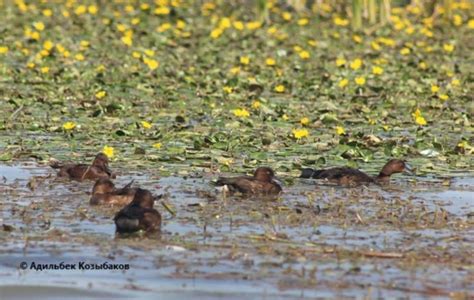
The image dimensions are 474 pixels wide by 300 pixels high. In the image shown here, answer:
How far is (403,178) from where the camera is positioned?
12.0m

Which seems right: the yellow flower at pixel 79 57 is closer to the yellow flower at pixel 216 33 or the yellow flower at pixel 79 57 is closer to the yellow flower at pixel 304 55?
the yellow flower at pixel 304 55

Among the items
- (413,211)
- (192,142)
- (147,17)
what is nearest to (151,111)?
(192,142)

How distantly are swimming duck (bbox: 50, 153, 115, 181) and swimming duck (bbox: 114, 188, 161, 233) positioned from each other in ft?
6.04

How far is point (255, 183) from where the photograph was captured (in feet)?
35.4

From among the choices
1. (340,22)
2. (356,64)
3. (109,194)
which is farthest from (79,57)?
(109,194)

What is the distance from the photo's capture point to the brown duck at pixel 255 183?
10766 millimetres

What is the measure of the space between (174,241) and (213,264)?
69 centimetres

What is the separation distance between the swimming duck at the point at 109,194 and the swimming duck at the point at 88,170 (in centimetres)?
87

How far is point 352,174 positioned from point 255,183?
1.10 m

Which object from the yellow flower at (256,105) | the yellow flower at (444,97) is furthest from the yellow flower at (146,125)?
the yellow flower at (444,97)

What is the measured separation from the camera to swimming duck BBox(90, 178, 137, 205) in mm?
A: 10188

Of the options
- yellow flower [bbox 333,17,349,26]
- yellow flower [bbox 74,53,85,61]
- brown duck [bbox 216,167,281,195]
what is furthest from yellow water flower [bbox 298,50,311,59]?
brown duck [bbox 216,167,281,195]

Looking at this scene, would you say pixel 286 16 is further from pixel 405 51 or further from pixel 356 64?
pixel 356 64

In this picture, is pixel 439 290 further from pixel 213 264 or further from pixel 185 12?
pixel 185 12
